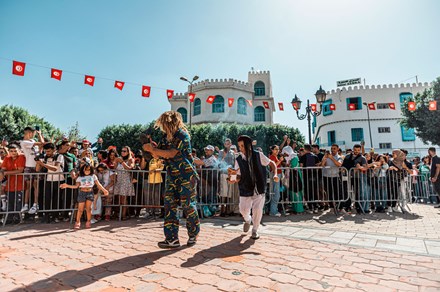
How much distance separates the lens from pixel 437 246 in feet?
13.3

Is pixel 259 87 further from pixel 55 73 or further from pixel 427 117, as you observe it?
pixel 55 73

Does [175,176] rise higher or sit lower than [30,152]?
lower

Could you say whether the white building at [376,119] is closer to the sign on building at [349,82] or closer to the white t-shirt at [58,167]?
the sign on building at [349,82]

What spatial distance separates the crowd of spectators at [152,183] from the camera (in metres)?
6.44

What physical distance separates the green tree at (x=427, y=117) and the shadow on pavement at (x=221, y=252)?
25342 millimetres

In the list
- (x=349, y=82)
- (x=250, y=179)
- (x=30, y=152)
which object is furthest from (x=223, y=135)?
(x=349, y=82)

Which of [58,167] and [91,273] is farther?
[58,167]

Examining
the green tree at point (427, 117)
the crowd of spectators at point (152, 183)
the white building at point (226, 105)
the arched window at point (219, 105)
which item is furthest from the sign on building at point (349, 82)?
the crowd of spectators at point (152, 183)

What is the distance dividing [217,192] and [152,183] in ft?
5.84

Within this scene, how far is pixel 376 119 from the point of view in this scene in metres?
36.2

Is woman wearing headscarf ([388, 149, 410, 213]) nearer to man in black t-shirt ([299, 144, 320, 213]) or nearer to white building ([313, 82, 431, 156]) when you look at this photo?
man in black t-shirt ([299, 144, 320, 213])

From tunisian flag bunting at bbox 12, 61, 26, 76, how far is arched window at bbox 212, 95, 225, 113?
2464 centimetres

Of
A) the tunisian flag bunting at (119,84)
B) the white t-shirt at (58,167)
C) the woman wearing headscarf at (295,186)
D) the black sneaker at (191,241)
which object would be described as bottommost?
the black sneaker at (191,241)

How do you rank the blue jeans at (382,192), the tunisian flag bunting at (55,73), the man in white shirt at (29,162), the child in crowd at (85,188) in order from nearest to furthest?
the child in crowd at (85,188), the man in white shirt at (29,162), the blue jeans at (382,192), the tunisian flag bunting at (55,73)
